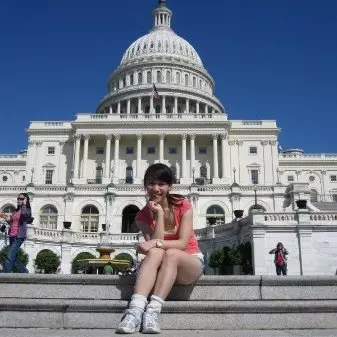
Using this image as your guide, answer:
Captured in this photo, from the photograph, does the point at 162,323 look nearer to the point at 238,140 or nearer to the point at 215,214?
the point at 215,214

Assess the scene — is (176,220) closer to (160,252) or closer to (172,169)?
(160,252)

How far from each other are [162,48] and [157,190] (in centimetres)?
11792

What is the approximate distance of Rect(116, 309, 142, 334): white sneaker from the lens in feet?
21.4

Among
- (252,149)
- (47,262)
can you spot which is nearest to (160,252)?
(47,262)

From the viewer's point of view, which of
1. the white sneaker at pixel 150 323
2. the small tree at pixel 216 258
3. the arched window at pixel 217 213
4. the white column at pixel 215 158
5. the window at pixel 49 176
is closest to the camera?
the white sneaker at pixel 150 323

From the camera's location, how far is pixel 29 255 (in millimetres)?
40438

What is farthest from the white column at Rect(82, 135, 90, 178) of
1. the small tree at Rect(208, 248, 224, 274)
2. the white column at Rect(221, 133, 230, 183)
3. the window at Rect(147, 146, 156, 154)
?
the small tree at Rect(208, 248, 224, 274)

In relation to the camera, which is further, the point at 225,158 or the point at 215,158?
the point at 225,158

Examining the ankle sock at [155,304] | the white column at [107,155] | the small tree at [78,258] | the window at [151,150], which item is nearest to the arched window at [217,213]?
the small tree at [78,258]

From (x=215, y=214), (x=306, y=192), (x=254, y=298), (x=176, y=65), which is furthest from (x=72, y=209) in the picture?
(x=176, y=65)

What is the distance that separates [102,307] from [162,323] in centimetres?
103

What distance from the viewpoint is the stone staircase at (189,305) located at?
7.59m

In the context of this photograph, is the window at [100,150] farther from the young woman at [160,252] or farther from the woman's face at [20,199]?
the young woman at [160,252]

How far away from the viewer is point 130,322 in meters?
6.57
